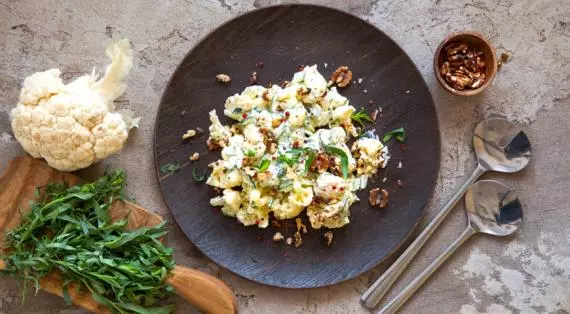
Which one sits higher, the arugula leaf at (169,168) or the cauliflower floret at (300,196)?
the arugula leaf at (169,168)

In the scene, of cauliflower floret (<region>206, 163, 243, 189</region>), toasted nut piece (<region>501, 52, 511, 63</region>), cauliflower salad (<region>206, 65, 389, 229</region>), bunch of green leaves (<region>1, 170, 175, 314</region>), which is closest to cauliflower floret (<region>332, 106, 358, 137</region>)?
cauliflower salad (<region>206, 65, 389, 229</region>)

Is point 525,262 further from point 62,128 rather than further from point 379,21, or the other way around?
point 62,128

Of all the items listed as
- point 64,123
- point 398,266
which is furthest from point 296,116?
point 64,123

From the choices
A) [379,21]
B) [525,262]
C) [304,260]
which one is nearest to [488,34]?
[379,21]

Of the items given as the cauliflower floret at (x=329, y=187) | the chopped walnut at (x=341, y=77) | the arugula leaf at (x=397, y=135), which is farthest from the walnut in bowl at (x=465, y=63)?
the cauliflower floret at (x=329, y=187)

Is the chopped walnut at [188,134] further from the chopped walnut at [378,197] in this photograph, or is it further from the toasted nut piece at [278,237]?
the chopped walnut at [378,197]

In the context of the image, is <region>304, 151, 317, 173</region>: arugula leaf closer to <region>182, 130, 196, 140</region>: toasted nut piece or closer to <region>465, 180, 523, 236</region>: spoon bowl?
<region>182, 130, 196, 140</region>: toasted nut piece
